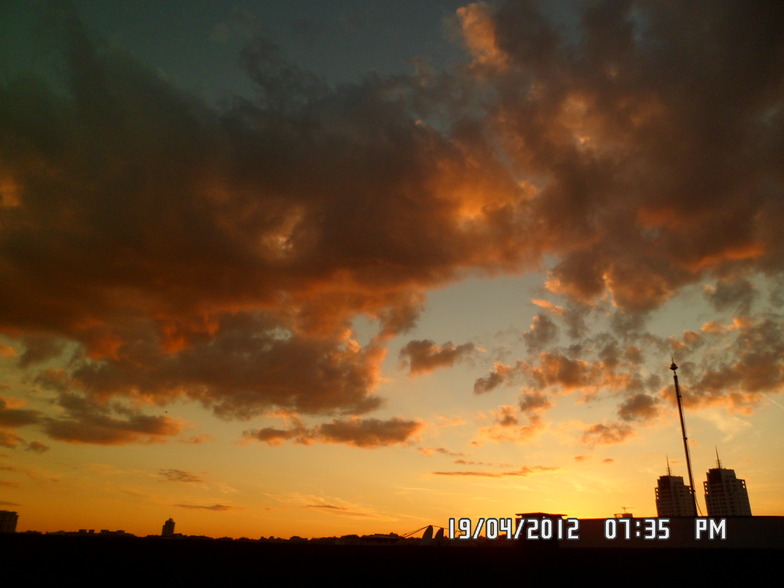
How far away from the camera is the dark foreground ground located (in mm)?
15758

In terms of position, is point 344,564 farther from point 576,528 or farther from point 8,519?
point 8,519

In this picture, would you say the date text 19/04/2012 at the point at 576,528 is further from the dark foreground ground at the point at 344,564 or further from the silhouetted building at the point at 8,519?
the silhouetted building at the point at 8,519

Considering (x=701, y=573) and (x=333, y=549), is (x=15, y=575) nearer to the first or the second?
(x=333, y=549)

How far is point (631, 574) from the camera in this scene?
55.2 ft

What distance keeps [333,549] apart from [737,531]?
196 ft

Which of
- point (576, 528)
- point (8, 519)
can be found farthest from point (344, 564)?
point (8, 519)

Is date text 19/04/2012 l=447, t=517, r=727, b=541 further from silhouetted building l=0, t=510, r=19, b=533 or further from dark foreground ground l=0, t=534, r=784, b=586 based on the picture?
silhouetted building l=0, t=510, r=19, b=533

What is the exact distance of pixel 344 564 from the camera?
16.7 metres

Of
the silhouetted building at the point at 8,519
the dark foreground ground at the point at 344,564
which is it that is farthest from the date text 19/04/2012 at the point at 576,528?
the silhouetted building at the point at 8,519

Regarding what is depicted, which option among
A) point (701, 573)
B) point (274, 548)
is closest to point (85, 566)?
point (274, 548)

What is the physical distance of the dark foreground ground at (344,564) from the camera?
1576 cm

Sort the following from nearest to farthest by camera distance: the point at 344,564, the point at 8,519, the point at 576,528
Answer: the point at 344,564 < the point at 576,528 < the point at 8,519

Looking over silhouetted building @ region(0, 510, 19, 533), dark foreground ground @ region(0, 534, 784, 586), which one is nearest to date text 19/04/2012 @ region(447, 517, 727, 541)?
dark foreground ground @ region(0, 534, 784, 586)

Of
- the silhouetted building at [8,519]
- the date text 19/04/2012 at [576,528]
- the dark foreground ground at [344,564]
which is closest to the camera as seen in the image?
the dark foreground ground at [344,564]
